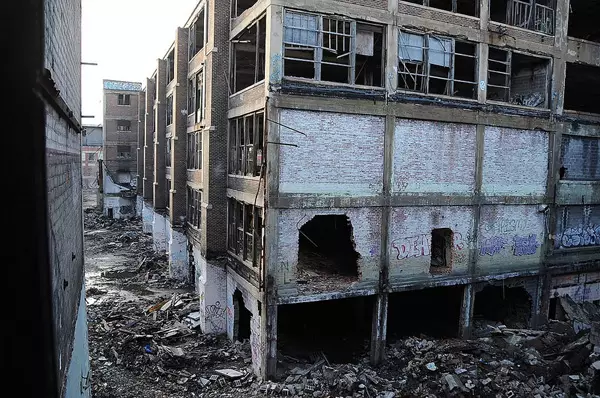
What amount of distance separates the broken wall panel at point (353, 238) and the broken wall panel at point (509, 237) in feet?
15.1

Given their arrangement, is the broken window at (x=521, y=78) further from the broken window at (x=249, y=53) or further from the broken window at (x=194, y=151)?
the broken window at (x=194, y=151)

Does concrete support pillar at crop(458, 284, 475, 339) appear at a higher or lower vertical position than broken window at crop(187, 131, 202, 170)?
lower

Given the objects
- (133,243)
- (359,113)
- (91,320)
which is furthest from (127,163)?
(359,113)

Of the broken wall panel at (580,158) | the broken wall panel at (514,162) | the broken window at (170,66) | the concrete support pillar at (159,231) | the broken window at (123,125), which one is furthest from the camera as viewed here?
the broken window at (123,125)

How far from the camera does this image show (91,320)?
60.7 ft

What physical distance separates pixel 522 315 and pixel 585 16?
13922 mm

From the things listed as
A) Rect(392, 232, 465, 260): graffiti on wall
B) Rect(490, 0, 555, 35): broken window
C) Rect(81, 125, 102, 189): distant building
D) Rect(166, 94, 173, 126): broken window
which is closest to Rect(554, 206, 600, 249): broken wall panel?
Rect(392, 232, 465, 260): graffiti on wall

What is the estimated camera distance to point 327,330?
1756 centimetres


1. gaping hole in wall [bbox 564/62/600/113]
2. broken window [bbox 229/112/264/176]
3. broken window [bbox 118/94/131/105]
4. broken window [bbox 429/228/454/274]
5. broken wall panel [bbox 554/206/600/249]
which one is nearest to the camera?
broken window [bbox 229/112/264/176]

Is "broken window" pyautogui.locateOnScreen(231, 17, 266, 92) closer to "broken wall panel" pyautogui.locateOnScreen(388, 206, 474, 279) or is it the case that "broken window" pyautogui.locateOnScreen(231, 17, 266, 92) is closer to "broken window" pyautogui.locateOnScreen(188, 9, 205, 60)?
"broken window" pyautogui.locateOnScreen(188, 9, 205, 60)

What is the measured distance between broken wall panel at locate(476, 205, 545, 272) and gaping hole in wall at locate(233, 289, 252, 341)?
889 cm

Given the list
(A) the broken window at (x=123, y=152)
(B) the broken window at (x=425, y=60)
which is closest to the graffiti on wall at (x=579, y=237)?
(B) the broken window at (x=425, y=60)

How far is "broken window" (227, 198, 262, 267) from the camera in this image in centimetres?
1455

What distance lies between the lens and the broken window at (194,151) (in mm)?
21625
